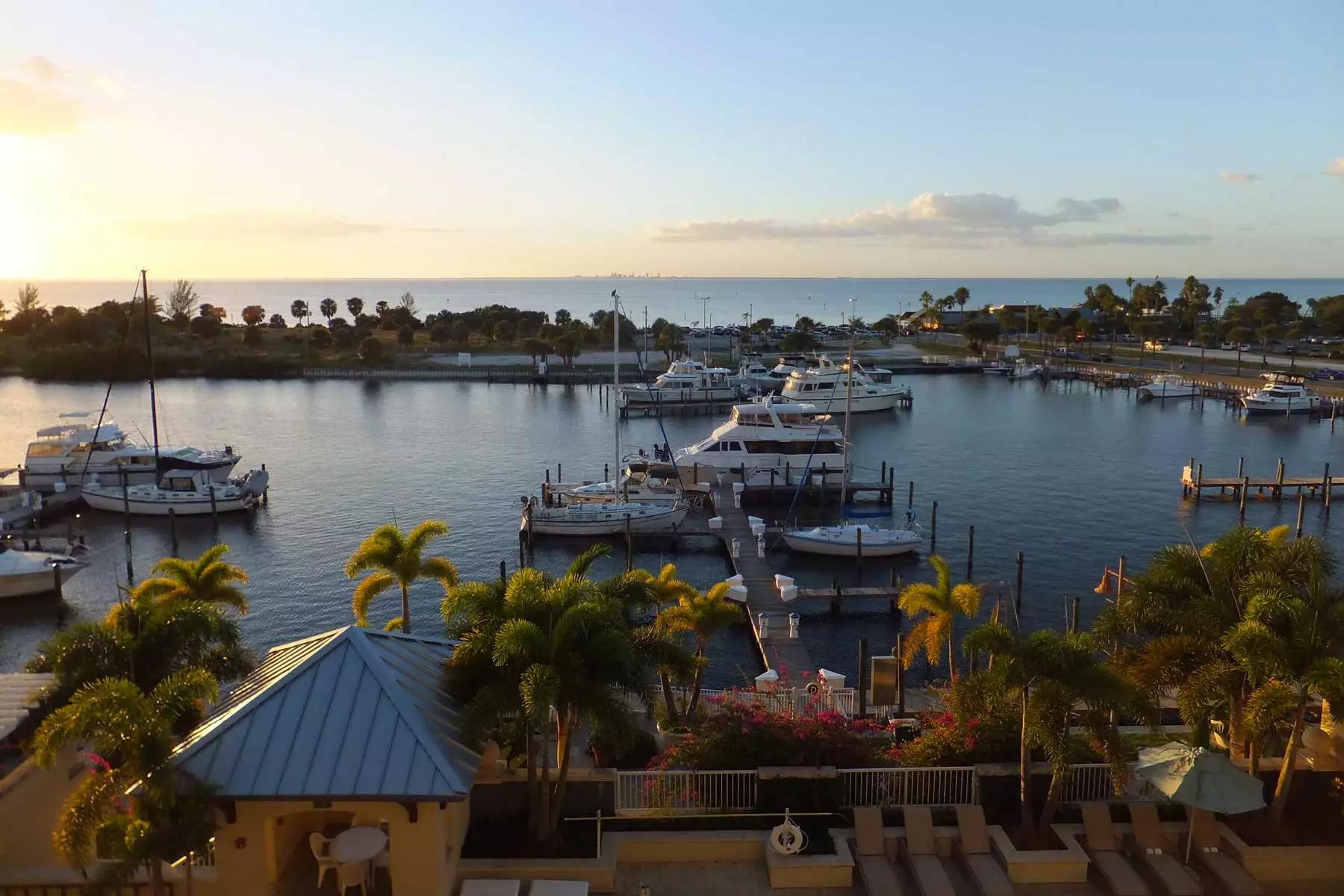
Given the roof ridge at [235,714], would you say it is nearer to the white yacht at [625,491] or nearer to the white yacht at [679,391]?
the white yacht at [625,491]

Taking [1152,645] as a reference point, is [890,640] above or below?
below

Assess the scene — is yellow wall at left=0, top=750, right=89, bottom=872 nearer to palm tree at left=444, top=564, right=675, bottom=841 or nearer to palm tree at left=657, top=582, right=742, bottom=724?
palm tree at left=444, top=564, right=675, bottom=841

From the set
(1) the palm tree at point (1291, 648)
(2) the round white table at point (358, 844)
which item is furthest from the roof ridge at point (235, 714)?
(1) the palm tree at point (1291, 648)

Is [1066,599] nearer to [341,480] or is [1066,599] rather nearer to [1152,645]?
[1152,645]

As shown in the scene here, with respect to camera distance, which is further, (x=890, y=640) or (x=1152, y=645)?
(x=890, y=640)

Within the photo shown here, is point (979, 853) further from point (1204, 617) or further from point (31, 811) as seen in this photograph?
point (31, 811)

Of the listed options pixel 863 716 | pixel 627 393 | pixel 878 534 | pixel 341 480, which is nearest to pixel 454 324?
pixel 627 393

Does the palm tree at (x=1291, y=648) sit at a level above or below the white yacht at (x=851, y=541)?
above

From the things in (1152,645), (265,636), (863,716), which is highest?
(1152,645)

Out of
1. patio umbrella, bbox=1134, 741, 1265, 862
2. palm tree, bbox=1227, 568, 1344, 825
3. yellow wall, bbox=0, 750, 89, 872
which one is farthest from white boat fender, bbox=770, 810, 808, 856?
yellow wall, bbox=0, 750, 89, 872
